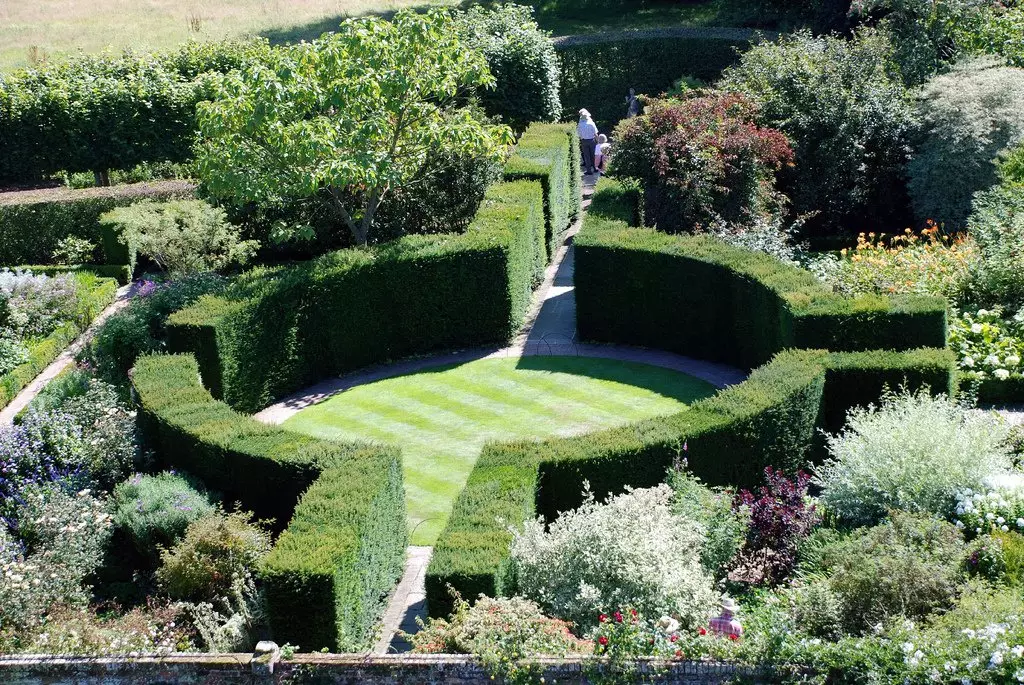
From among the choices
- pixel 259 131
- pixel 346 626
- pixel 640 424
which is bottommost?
pixel 346 626

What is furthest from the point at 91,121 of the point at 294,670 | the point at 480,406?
the point at 294,670

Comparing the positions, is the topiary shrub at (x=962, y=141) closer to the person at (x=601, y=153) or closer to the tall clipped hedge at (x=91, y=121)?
the person at (x=601, y=153)

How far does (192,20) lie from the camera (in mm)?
39094

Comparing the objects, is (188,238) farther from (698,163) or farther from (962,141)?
(962,141)

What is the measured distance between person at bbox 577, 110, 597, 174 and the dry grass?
12.9m

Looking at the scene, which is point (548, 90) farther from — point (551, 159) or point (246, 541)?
point (246, 541)

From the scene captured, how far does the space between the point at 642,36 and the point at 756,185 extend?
15111mm

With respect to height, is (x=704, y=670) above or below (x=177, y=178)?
below

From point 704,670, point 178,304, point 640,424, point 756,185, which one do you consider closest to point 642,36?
point 756,185

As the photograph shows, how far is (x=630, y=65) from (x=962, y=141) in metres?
13.7

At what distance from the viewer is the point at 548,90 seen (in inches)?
1174

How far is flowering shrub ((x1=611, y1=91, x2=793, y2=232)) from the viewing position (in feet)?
66.9

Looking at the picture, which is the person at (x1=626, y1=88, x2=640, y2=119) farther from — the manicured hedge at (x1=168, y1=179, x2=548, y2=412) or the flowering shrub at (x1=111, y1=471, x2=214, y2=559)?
the flowering shrub at (x1=111, y1=471, x2=214, y2=559)

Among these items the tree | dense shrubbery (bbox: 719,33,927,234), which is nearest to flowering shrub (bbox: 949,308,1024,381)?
dense shrubbery (bbox: 719,33,927,234)
